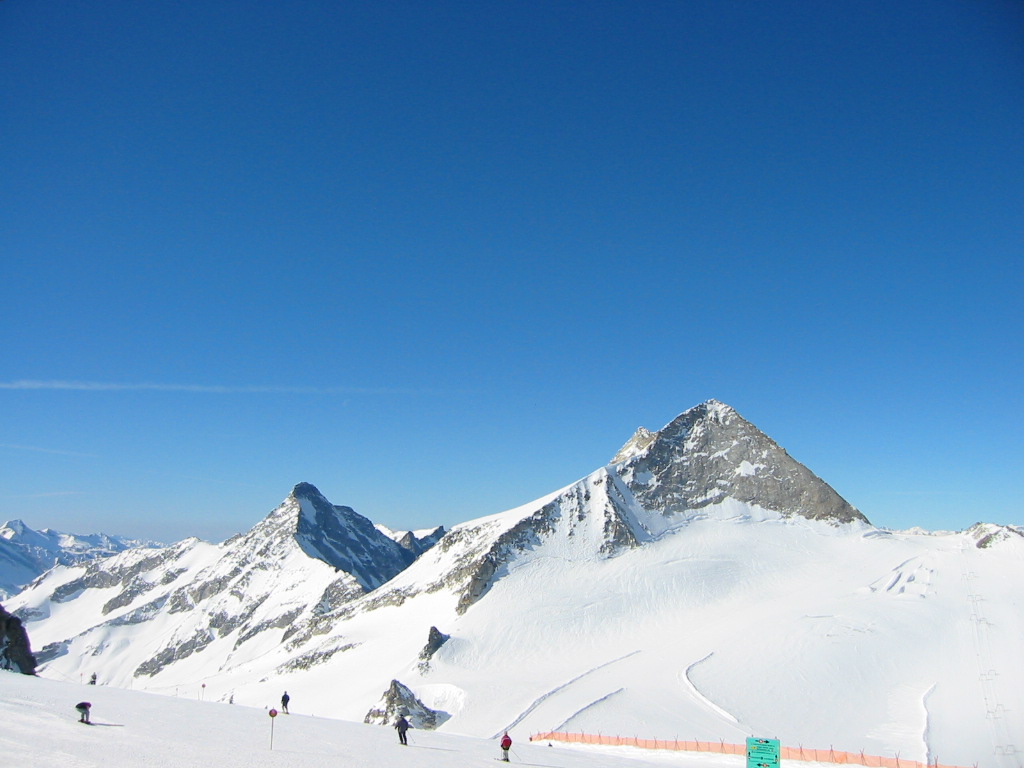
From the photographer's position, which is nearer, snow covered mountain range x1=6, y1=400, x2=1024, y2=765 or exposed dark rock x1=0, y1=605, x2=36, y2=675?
exposed dark rock x1=0, y1=605, x2=36, y2=675

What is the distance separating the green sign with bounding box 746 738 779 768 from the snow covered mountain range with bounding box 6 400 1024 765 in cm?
3121

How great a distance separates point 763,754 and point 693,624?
6838 cm

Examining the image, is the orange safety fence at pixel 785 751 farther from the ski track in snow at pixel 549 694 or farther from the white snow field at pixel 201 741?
the ski track in snow at pixel 549 694

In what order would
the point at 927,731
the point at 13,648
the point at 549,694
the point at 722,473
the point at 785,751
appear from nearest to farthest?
the point at 785,751 → the point at 927,731 → the point at 13,648 → the point at 549,694 → the point at 722,473

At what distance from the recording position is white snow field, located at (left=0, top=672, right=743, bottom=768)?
19.6 meters

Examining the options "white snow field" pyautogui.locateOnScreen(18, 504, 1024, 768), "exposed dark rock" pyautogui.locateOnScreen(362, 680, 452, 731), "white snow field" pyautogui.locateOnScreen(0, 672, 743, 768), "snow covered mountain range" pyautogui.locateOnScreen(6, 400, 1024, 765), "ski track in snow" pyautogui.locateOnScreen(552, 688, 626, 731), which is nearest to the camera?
"white snow field" pyautogui.locateOnScreen(0, 672, 743, 768)

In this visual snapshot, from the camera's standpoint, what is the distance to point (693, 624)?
276 feet

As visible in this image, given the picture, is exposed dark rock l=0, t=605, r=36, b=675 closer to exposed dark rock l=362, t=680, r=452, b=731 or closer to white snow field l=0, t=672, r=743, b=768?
white snow field l=0, t=672, r=743, b=768

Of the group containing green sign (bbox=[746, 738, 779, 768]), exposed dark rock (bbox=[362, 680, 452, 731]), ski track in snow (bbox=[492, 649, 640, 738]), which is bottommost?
exposed dark rock (bbox=[362, 680, 452, 731])

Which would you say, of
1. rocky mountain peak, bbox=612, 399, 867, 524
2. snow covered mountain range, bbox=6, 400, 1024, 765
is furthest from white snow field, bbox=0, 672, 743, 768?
rocky mountain peak, bbox=612, 399, 867, 524

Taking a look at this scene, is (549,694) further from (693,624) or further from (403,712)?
(693,624)

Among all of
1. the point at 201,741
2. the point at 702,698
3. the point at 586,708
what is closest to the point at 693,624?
the point at 702,698

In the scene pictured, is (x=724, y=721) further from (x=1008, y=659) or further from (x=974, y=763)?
(x=1008, y=659)

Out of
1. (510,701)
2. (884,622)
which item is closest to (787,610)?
(884,622)
